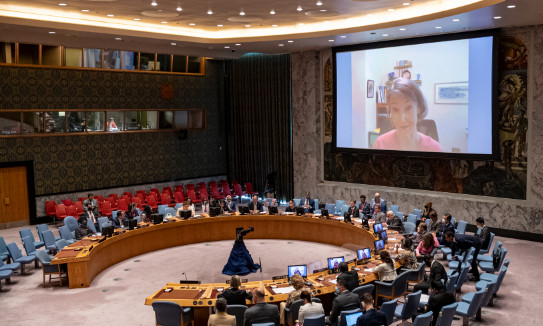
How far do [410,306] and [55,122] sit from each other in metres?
13.9

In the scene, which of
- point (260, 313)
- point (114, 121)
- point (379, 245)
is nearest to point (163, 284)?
point (379, 245)

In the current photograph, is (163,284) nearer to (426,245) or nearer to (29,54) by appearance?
(426,245)

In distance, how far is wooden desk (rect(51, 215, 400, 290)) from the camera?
36.3 feet

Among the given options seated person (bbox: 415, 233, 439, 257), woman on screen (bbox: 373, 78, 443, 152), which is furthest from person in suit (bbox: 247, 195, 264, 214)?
seated person (bbox: 415, 233, 439, 257)

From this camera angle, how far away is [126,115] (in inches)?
778

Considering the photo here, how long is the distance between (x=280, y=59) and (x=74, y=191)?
342 inches

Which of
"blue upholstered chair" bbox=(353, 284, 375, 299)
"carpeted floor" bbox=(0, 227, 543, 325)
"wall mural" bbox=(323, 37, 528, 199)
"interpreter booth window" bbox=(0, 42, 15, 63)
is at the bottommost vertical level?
"carpeted floor" bbox=(0, 227, 543, 325)

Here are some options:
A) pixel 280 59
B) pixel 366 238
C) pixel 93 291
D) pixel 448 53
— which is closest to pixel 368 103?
pixel 448 53

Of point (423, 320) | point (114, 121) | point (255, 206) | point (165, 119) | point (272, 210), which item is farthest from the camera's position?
point (165, 119)

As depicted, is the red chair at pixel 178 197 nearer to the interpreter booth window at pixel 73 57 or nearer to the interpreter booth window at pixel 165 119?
the interpreter booth window at pixel 165 119

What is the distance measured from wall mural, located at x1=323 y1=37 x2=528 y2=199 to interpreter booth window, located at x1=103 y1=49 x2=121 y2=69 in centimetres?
900

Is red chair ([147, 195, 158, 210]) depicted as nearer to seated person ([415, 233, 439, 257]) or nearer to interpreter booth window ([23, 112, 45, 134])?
interpreter booth window ([23, 112, 45, 134])

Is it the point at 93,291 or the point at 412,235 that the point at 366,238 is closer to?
the point at 412,235

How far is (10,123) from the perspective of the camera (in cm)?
1691
